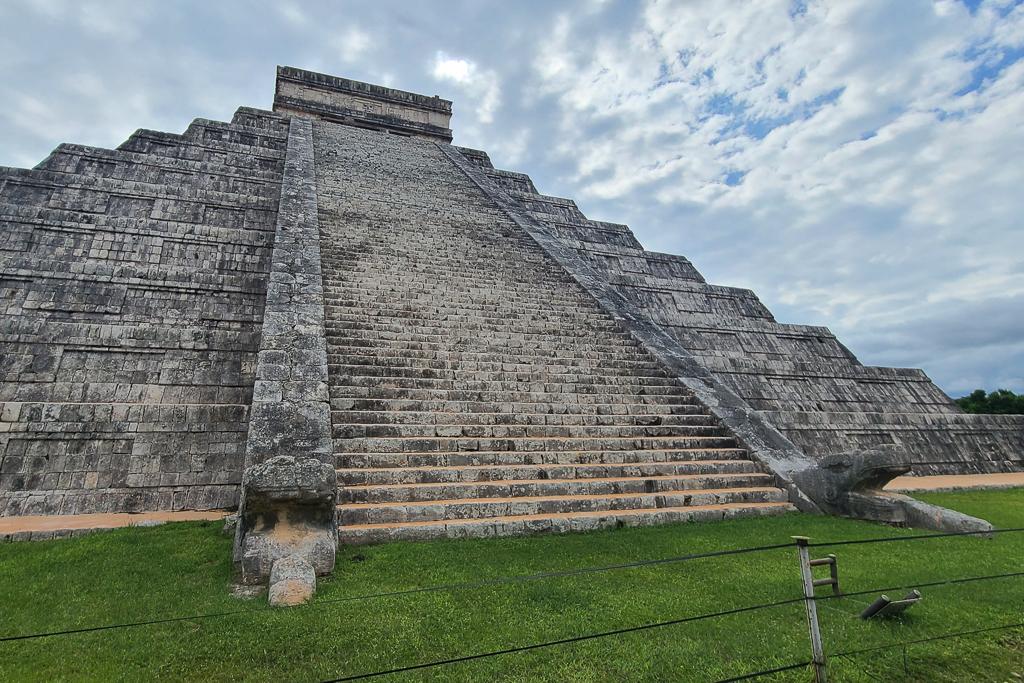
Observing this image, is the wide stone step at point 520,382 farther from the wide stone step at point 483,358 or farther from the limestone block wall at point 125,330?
the limestone block wall at point 125,330

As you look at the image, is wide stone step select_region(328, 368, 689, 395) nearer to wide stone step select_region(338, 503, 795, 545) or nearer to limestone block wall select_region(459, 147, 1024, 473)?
limestone block wall select_region(459, 147, 1024, 473)

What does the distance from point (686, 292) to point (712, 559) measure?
34.4 ft

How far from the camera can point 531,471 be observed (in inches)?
257

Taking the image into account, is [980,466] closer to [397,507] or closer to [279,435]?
[397,507]

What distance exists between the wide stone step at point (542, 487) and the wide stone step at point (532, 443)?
62cm

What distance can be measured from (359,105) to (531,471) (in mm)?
24440

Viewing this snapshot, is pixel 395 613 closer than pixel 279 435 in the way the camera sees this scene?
Yes

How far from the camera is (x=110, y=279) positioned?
9.30 meters

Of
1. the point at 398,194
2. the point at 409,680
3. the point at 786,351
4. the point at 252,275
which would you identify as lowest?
the point at 409,680

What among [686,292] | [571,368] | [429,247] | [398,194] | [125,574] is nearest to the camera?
[125,574]

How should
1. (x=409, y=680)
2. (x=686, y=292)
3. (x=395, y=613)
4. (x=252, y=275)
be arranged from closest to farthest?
(x=409, y=680) < (x=395, y=613) < (x=252, y=275) < (x=686, y=292)

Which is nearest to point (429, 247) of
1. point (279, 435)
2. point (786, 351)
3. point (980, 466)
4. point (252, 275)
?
point (252, 275)

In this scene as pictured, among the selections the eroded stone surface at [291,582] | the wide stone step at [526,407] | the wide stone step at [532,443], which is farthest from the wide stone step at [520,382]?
the eroded stone surface at [291,582]

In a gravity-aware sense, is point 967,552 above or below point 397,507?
below
